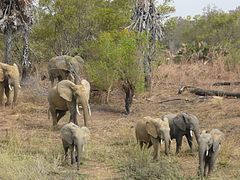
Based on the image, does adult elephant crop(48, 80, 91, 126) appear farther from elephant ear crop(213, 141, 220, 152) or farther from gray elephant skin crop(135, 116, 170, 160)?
elephant ear crop(213, 141, 220, 152)

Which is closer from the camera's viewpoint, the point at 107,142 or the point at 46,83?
the point at 107,142

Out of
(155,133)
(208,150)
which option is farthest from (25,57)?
(208,150)

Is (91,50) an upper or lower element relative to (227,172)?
upper

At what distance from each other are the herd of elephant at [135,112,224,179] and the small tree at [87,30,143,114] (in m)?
4.93

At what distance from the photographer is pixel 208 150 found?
346 inches

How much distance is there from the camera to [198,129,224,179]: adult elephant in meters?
8.51

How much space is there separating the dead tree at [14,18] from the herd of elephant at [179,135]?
31.2ft

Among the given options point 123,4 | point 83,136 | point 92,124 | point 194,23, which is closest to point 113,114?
point 92,124

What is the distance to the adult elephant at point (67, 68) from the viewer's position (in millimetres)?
17156

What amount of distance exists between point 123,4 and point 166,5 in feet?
6.25

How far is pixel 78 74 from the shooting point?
56.7 ft

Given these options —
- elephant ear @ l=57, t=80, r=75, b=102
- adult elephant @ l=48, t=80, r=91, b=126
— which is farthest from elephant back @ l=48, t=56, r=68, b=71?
elephant ear @ l=57, t=80, r=75, b=102

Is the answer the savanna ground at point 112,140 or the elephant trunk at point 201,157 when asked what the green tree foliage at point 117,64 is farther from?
the elephant trunk at point 201,157

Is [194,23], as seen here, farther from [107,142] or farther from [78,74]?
[107,142]
